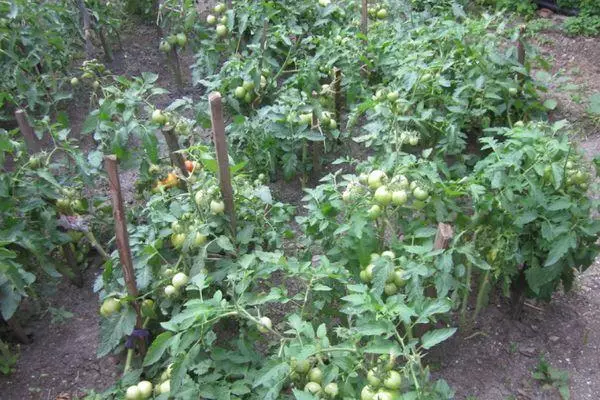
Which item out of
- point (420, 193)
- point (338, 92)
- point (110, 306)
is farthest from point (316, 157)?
point (110, 306)

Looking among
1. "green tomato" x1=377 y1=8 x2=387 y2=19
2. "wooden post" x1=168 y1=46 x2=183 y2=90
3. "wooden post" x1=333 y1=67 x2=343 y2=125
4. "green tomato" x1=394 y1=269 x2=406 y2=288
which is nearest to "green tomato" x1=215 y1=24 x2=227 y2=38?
"wooden post" x1=168 y1=46 x2=183 y2=90

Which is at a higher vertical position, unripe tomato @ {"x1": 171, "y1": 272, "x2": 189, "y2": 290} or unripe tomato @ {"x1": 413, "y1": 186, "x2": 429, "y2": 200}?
unripe tomato @ {"x1": 413, "y1": 186, "x2": 429, "y2": 200}

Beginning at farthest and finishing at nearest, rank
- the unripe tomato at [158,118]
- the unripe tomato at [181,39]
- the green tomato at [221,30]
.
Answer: the unripe tomato at [181,39], the green tomato at [221,30], the unripe tomato at [158,118]

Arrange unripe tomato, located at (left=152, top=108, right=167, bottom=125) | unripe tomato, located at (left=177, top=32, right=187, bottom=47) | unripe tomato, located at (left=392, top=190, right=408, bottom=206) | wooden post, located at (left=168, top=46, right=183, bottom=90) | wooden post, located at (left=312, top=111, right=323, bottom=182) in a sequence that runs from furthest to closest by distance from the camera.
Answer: wooden post, located at (left=168, top=46, right=183, bottom=90) → unripe tomato, located at (left=177, top=32, right=187, bottom=47) → wooden post, located at (left=312, top=111, right=323, bottom=182) → unripe tomato, located at (left=152, top=108, right=167, bottom=125) → unripe tomato, located at (left=392, top=190, right=408, bottom=206)

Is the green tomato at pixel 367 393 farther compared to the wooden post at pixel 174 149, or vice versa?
the wooden post at pixel 174 149

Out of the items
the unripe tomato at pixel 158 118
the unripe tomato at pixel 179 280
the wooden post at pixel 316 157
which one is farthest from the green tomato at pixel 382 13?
the unripe tomato at pixel 179 280

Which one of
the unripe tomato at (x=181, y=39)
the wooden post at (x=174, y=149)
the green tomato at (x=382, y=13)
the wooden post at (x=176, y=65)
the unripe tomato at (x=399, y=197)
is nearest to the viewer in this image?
the unripe tomato at (x=399, y=197)

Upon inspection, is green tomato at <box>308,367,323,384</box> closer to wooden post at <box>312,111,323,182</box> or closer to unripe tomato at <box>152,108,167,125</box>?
unripe tomato at <box>152,108,167,125</box>

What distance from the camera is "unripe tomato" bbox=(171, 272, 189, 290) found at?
2146 millimetres

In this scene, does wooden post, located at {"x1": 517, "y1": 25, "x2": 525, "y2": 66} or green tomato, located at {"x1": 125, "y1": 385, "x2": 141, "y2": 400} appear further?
wooden post, located at {"x1": 517, "y1": 25, "x2": 525, "y2": 66}

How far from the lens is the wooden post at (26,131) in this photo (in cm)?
258

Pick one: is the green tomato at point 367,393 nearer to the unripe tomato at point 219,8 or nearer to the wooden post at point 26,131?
the wooden post at point 26,131

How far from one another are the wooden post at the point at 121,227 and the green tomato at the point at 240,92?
1.44 metres

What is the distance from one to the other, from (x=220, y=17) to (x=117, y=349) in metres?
2.50
